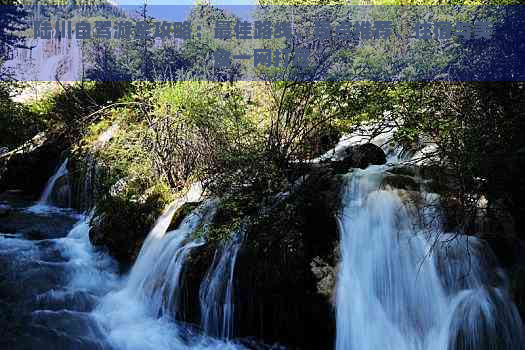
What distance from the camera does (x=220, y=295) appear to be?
17.6ft

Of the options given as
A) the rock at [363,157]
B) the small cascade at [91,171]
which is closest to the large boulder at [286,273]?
the rock at [363,157]

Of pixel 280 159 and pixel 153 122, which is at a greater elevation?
pixel 153 122

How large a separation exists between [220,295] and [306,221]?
147 cm

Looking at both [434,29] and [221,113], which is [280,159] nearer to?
[221,113]

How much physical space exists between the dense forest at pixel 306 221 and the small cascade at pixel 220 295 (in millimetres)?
19

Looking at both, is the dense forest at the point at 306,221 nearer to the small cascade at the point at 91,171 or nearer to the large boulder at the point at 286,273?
the large boulder at the point at 286,273

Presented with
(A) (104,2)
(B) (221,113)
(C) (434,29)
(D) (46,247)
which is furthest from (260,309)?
(A) (104,2)

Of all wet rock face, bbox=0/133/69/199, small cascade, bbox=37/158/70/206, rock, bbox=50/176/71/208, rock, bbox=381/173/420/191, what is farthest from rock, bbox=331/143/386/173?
wet rock face, bbox=0/133/69/199

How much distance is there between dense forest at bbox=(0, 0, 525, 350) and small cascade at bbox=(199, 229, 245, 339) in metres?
0.02

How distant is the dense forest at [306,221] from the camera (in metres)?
4.74

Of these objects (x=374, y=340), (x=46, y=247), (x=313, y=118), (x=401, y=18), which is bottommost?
(x=374, y=340)

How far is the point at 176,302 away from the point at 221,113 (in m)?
3.42

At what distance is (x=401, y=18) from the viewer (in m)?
30.6

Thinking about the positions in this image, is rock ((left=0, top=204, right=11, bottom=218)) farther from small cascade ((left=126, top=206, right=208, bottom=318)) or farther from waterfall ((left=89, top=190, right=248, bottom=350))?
small cascade ((left=126, top=206, right=208, bottom=318))
